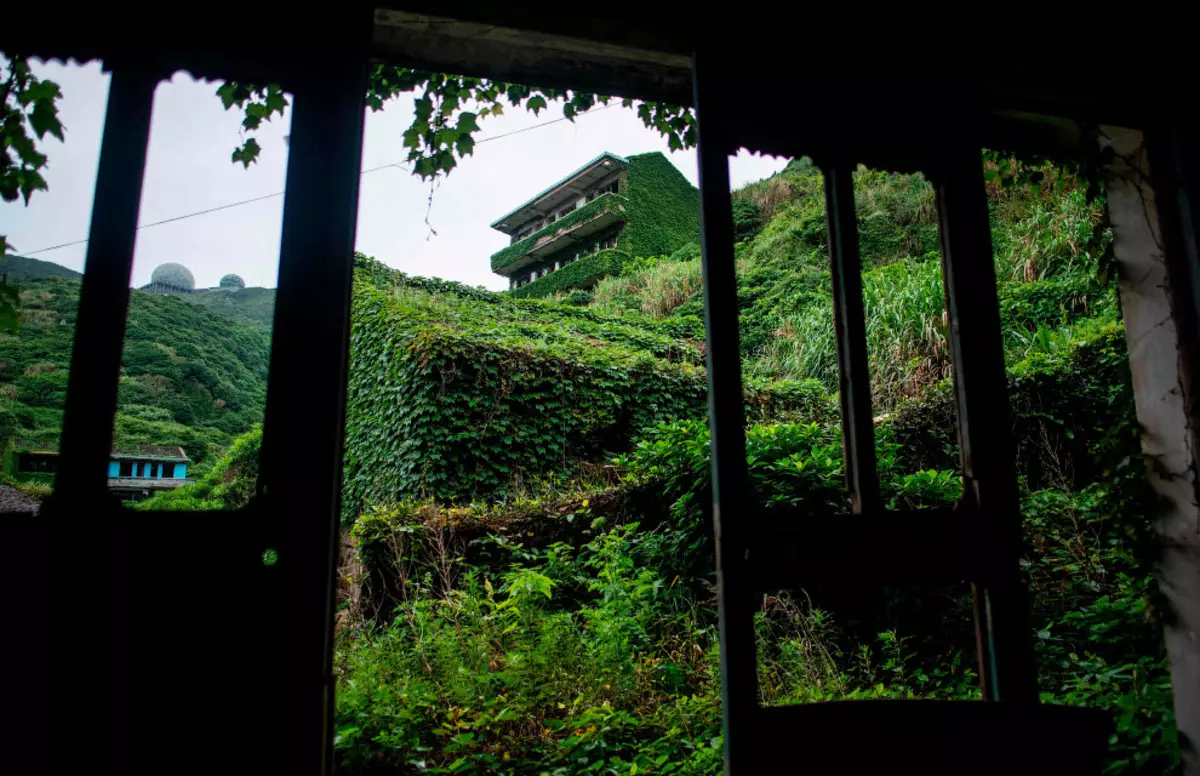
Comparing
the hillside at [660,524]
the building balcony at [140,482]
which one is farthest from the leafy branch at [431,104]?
the building balcony at [140,482]

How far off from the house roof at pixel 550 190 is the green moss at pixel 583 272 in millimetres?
4281

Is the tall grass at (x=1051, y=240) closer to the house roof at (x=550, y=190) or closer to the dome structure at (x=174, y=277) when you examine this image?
the house roof at (x=550, y=190)

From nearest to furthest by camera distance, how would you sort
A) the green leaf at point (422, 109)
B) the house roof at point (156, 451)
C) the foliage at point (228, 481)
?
the green leaf at point (422, 109) < the house roof at point (156, 451) < the foliage at point (228, 481)

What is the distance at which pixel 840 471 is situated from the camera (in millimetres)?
5074

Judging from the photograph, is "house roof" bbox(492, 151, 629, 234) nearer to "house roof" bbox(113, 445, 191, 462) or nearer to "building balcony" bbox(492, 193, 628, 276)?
"building balcony" bbox(492, 193, 628, 276)

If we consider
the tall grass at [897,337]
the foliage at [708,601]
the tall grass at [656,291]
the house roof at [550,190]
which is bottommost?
the foliage at [708,601]

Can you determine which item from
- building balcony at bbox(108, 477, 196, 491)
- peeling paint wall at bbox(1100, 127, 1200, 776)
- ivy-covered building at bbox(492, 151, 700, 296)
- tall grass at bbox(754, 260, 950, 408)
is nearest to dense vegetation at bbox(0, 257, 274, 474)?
building balcony at bbox(108, 477, 196, 491)

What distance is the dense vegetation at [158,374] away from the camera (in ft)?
33.2

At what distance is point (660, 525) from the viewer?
580 centimetres

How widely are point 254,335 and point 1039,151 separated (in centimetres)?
1797

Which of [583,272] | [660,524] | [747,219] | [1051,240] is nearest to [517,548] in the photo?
[660,524]

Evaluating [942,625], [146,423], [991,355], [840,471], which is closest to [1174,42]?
[991,355]

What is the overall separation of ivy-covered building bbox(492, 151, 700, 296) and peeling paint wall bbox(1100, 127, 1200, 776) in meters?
22.5

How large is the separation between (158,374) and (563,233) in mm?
17479
